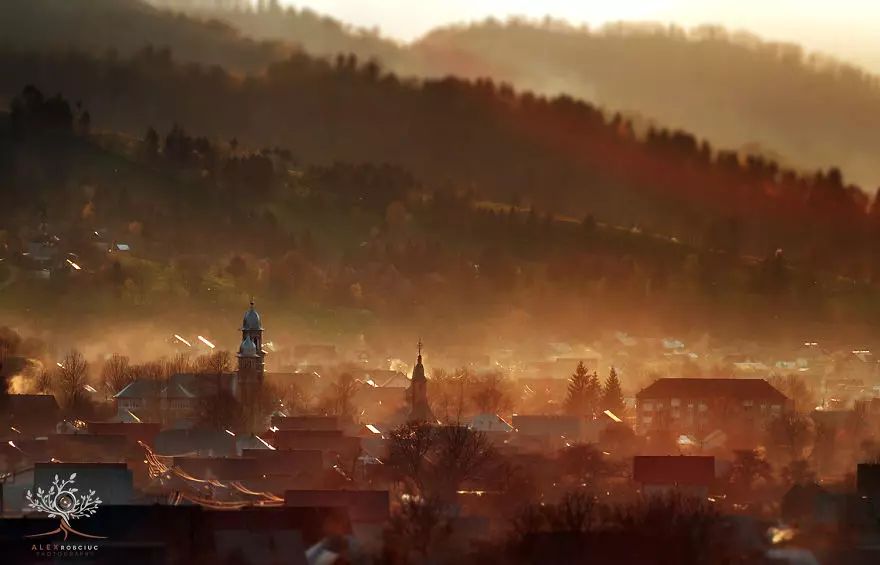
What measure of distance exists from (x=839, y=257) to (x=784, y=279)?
6594mm

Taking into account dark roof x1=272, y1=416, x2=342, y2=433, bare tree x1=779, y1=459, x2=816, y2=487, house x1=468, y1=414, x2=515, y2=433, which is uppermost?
house x1=468, y1=414, x2=515, y2=433

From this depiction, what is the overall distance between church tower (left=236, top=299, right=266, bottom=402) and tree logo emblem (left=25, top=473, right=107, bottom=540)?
159 ft

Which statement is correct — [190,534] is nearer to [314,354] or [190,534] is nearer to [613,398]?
[613,398]

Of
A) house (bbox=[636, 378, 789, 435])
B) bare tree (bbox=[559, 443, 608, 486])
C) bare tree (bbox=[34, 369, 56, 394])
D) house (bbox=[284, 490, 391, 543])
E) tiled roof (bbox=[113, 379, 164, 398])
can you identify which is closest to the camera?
house (bbox=[284, 490, 391, 543])

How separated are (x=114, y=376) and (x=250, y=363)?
10003mm

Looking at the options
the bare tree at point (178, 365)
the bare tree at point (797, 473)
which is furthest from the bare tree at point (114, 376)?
the bare tree at point (797, 473)

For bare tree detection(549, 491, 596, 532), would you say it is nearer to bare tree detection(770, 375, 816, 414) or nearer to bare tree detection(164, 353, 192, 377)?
bare tree detection(770, 375, 816, 414)

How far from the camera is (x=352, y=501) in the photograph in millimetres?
53969

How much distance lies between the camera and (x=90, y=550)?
43969 mm

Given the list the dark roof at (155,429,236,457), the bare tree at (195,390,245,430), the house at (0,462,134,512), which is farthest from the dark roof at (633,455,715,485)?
Answer: the bare tree at (195,390,245,430)

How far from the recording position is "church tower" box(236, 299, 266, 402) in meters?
106

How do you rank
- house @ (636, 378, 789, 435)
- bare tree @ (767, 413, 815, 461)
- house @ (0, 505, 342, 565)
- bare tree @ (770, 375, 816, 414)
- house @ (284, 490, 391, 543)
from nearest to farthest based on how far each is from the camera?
house @ (0, 505, 342, 565)
house @ (284, 490, 391, 543)
bare tree @ (767, 413, 815, 461)
house @ (636, 378, 789, 435)
bare tree @ (770, 375, 816, 414)

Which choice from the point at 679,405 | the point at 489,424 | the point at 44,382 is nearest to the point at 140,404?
the point at 44,382

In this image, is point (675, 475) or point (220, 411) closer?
point (675, 475)
